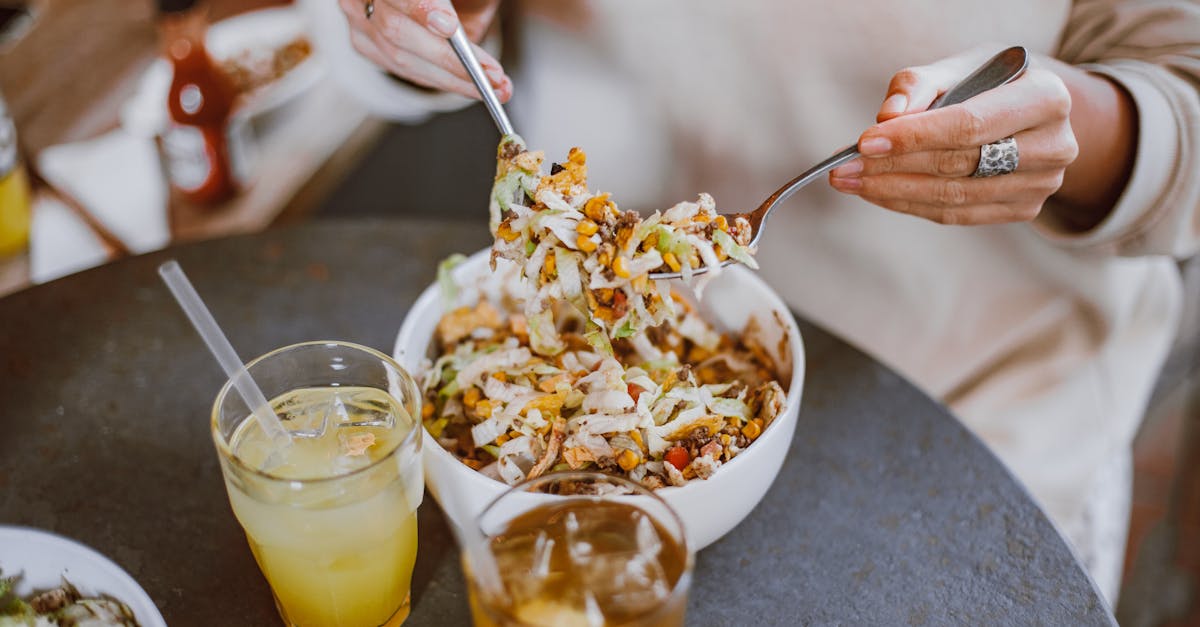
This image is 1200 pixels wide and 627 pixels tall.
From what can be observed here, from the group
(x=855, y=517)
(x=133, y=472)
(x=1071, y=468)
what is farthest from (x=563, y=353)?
(x=1071, y=468)

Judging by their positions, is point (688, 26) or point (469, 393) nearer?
point (469, 393)

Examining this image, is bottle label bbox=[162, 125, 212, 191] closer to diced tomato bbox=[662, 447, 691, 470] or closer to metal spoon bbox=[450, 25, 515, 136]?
metal spoon bbox=[450, 25, 515, 136]

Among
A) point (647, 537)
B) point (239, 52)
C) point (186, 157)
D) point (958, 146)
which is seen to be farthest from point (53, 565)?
point (239, 52)

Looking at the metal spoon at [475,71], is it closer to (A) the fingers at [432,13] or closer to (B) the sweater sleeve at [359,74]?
(A) the fingers at [432,13]

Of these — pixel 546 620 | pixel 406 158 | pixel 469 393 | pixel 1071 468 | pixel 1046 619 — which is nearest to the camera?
pixel 546 620

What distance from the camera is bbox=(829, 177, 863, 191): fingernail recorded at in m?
1.26

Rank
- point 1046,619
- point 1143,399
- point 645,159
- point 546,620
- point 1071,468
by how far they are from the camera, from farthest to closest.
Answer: point 645,159
point 1143,399
point 1071,468
point 1046,619
point 546,620

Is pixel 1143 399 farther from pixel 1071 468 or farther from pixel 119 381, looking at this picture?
pixel 119 381

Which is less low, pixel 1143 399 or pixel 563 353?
pixel 563 353

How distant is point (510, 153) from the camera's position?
4.01 ft

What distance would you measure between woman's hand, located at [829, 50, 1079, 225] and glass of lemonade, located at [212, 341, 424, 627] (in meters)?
0.68

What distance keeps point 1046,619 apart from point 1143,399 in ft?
3.51

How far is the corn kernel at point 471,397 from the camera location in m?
1.20

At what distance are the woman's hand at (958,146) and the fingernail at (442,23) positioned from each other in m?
0.57
